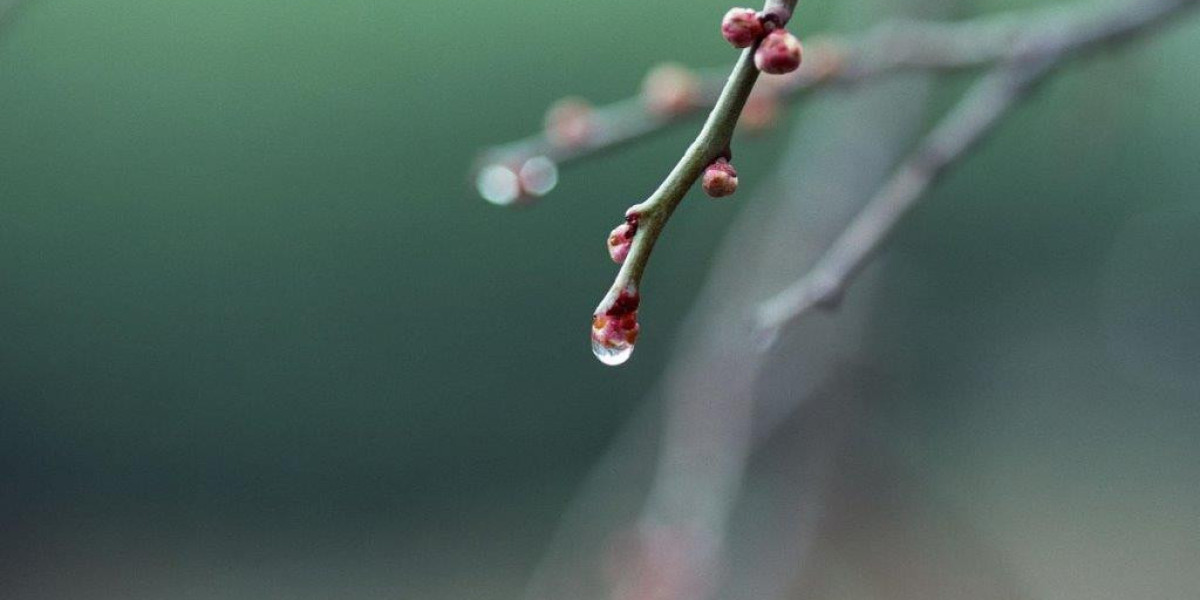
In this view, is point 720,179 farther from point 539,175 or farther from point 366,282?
point 366,282

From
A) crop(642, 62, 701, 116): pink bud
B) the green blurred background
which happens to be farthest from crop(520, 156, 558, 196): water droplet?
the green blurred background

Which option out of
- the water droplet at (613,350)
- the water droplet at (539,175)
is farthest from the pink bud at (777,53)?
the water droplet at (539,175)

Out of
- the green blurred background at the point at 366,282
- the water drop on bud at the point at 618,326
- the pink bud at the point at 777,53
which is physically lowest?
the water drop on bud at the point at 618,326

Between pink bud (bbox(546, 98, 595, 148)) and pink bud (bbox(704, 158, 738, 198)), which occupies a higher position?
pink bud (bbox(546, 98, 595, 148))

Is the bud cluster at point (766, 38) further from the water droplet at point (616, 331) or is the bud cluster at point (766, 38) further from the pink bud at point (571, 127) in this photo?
the pink bud at point (571, 127)

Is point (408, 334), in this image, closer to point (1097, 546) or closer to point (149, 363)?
point (149, 363)

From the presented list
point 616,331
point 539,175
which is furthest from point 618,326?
point 539,175

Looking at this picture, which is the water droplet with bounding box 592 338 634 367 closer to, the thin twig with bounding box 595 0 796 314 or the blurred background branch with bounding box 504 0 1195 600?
the thin twig with bounding box 595 0 796 314
